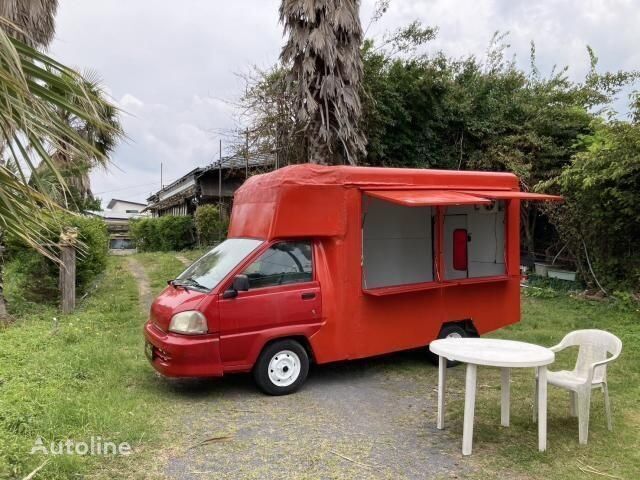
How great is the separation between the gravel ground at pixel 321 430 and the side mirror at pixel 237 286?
117 centimetres

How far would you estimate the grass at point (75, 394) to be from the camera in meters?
4.03

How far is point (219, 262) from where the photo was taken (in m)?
6.38

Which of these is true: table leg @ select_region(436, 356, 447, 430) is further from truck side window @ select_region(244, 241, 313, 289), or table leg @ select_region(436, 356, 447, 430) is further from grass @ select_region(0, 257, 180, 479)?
grass @ select_region(0, 257, 180, 479)

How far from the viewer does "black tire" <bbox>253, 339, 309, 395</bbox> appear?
232 inches

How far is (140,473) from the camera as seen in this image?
13.1ft

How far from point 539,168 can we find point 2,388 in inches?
559

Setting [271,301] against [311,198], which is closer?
[271,301]

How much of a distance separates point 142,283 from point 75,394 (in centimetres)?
999

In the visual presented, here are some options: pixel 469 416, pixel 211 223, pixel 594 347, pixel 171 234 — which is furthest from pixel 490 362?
pixel 171 234

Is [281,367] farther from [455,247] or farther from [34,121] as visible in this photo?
[34,121]

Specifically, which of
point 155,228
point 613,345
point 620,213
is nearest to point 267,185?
point 613,345

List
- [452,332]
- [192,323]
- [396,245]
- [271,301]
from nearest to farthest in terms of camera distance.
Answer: [192,323] → [271,301] → [452,332] → [396,245]

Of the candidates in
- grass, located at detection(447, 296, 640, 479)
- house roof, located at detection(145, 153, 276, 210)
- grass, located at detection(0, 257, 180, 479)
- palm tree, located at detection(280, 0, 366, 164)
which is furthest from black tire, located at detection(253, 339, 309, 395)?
house roof, located at detection(145, 153, 276, 210)

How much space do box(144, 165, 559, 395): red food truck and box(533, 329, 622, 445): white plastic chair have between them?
2.00 metres
